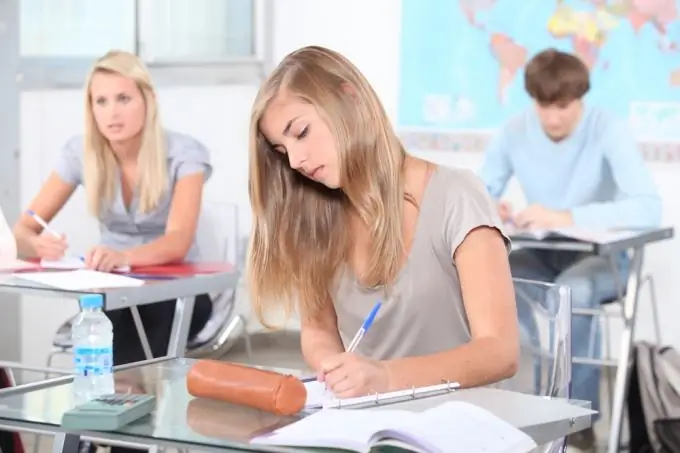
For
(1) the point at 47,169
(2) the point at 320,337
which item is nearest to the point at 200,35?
(1) the point at 47,169

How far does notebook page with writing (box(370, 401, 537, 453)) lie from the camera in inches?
53.1

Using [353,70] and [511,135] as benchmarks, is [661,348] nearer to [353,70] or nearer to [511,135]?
[511,135]

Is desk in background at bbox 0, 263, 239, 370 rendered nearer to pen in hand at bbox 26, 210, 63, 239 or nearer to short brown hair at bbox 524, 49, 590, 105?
pen in hand at bbox 26, 210, 63, 239

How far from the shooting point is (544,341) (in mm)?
2016

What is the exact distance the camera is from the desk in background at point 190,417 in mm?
1446

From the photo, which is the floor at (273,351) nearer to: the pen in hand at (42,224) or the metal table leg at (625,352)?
the pen in hand at (42,224)

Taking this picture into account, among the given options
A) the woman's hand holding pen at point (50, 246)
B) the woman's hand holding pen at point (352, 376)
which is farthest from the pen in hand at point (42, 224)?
the woman's hand holding pen at point (352, 376)

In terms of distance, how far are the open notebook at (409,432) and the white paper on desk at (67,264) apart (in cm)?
166

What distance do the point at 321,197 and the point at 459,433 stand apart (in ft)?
2.32

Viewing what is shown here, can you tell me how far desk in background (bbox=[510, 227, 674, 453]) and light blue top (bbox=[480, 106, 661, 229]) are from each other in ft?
0.52

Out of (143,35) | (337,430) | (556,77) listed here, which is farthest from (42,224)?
(337,430)

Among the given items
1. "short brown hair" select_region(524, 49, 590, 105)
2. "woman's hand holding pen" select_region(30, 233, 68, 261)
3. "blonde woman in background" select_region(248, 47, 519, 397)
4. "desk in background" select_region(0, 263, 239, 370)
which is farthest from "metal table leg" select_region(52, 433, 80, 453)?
"short brown hair" select_region(524, 49, 590, 105)

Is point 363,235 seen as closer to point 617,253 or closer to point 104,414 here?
point 104,414

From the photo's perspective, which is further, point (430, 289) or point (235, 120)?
point (235, 120)
